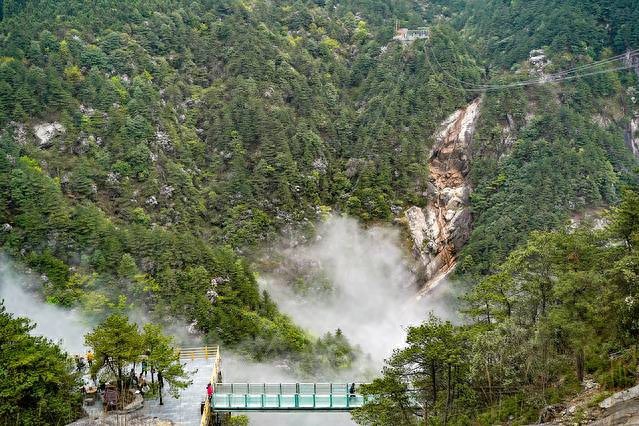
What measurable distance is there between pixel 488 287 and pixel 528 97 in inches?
2354

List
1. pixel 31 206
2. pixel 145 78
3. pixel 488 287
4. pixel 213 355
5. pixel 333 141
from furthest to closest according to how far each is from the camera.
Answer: pixel 333 141
pixel 145 78
pixel 31 206
pixel 213 355
pixel 488 287

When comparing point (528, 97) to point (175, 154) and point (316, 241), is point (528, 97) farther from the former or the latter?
point (175, 154)

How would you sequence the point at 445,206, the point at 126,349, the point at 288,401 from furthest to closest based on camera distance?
the point at 445,206 → the point at 288,401 → the point at 126,349

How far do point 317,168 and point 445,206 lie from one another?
1612 centimetres

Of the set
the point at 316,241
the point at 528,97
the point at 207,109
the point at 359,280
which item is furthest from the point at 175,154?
the point at 528,97

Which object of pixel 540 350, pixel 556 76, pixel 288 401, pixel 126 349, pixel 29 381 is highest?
pixel 556 76

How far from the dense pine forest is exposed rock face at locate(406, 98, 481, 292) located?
55.7 inches

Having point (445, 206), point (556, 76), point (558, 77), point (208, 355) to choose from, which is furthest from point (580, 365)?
point (556, 76)

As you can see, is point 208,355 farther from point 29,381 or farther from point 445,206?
point 445,206

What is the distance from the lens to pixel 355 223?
82.8m

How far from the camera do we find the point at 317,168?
8731 centimetres

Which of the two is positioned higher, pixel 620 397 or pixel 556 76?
pixel 556 76

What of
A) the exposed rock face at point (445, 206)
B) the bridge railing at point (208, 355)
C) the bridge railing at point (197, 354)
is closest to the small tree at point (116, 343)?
the bridge railing at point (208, 355)

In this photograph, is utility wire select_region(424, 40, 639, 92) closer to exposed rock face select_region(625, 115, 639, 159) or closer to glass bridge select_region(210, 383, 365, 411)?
exposed rock face select_region(625, 115, 639, 159)
